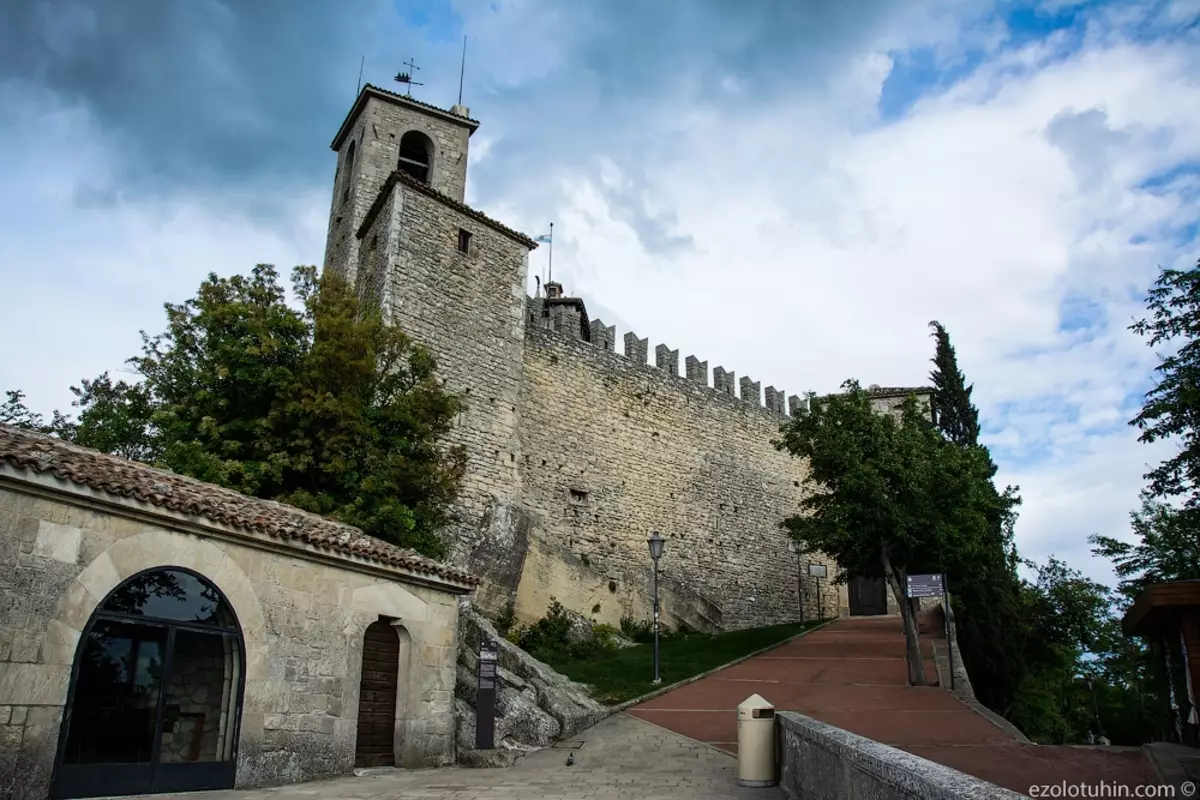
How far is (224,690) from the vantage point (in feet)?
30.8

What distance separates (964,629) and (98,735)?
21.8 meters

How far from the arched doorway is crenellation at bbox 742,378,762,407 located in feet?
86.8

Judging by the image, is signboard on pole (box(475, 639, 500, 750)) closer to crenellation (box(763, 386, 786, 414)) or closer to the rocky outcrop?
the rocky outcrop

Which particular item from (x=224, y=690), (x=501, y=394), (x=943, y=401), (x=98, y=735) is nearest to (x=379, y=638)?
Result: (x=224, y=690)

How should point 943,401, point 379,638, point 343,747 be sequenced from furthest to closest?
point 943,401 < point 379,638 < point 343,747

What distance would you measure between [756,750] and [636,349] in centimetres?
2114

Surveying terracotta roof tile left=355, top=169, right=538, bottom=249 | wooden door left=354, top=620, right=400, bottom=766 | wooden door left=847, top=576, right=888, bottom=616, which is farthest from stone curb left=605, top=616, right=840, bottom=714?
terracotta roof tile left=355, top=169, right=538, bottom=249

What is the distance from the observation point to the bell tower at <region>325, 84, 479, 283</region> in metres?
26.2

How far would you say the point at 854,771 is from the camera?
5.86 metres

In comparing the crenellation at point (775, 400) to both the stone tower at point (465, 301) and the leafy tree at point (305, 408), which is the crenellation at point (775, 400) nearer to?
the stone tower at point (465, 301)

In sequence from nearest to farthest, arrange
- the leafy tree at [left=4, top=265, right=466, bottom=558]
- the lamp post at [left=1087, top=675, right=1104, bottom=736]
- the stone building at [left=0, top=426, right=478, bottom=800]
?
1. the stone building at [left=0, top=426, right=478, bottom=800]
2. the leafy tree at [left=4, top=265, right=466, bottom=558]
3. the lamp post at [left=1087, top=675, right=1104, bottom=736]

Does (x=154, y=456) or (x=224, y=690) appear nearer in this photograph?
(x=224, y=690)

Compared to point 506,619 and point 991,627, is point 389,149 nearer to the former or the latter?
point 506,619

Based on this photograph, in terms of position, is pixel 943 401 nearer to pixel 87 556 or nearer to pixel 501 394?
pixel 501 394
